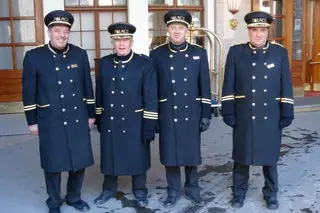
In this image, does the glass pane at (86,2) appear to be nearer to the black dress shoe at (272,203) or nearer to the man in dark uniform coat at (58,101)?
the man in dark uniform coat at (58,101)

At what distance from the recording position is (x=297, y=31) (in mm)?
9289

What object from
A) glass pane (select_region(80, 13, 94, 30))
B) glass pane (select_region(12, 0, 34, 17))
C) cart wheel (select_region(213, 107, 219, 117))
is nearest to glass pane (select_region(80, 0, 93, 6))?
glass pane (select_region(80, 13, 94, 30))

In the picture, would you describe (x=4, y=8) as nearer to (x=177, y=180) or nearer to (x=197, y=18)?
(x=197, y=18)

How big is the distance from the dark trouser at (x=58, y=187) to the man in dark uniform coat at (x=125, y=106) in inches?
9.9

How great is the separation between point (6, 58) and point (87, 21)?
1.58 m

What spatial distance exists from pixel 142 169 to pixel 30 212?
102 centimetres

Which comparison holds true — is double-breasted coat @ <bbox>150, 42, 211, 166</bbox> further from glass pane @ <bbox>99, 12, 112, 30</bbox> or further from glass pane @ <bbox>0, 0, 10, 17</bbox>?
glass pane @ <bbox>0, 0, 10, 17</bbox>

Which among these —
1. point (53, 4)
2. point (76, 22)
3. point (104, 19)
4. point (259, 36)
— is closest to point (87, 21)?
point (76, 22)

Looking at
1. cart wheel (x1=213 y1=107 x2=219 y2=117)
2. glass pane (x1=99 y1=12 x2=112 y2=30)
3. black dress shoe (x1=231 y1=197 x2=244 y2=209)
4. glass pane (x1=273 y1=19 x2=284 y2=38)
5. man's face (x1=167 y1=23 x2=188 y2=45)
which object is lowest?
black dress shoe (x1=231 y1=197 x2=244 y2=209)

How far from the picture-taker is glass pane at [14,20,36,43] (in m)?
8.12

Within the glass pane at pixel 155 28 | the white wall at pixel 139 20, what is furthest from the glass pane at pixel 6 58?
the glass pane at pixel 155 28

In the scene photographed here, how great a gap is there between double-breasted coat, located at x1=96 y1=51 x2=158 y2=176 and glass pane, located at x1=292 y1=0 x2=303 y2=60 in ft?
20.0

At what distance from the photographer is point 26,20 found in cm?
809

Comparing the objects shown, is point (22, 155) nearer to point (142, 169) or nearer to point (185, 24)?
point (142, 169)
